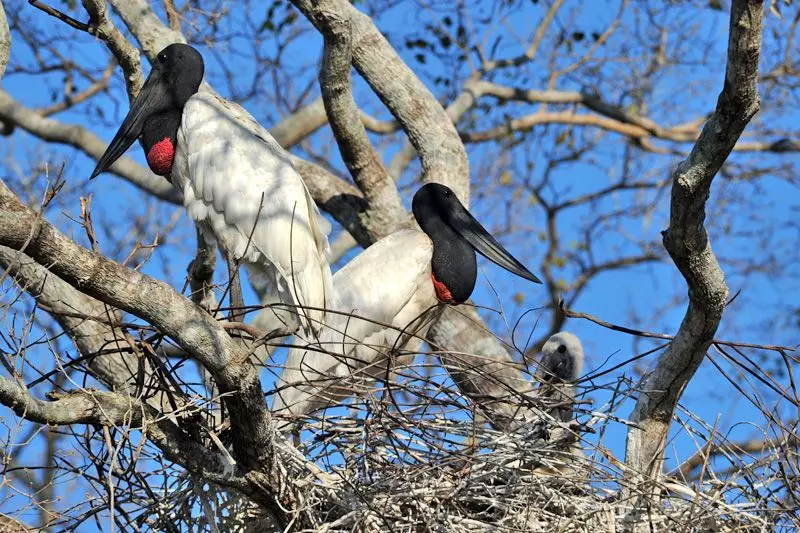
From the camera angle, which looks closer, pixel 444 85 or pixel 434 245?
pixel 434 245

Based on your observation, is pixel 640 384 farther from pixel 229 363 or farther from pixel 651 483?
pixel 229 363

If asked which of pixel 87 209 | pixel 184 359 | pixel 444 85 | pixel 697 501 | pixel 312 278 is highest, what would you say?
pixel 444 85

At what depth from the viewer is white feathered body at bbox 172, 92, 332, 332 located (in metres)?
5.33

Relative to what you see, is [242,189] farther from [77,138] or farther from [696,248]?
[77,138]

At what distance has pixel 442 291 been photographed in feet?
19.5

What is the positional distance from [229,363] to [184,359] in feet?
1.47

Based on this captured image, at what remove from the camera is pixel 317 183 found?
22.6 feet

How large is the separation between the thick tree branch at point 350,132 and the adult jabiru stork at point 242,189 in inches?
18.3

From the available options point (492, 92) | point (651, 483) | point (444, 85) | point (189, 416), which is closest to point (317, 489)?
point (189, 416)

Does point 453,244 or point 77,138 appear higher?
point 77,138

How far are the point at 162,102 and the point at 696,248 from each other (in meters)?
3.15

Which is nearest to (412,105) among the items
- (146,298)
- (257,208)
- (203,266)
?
(257,208)

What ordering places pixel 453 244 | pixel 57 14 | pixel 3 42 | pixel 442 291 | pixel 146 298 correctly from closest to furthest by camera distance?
pixel 146 298
pixel 3 42
pixel 57 14
pixel 442 291
pixel 453 244

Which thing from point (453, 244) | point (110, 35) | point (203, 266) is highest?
point (110, 35)
